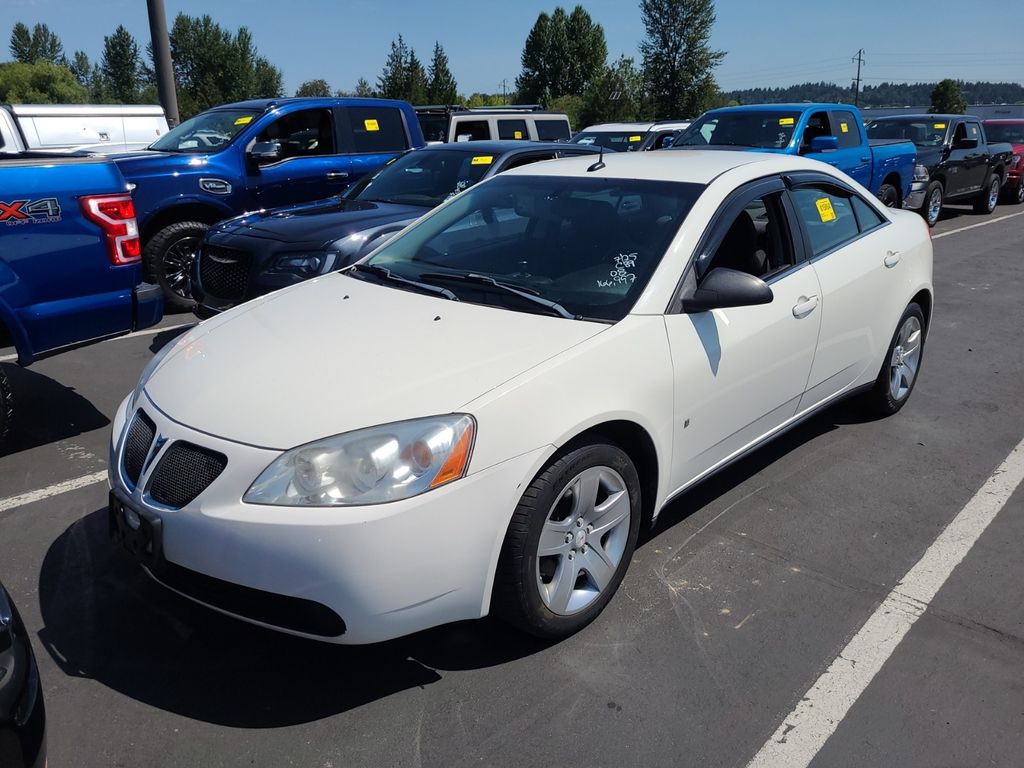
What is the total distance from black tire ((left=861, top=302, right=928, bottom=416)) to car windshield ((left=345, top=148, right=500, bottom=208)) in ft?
11.9

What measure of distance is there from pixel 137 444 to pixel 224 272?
3.78 m

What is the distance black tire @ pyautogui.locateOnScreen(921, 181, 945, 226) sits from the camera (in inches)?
565

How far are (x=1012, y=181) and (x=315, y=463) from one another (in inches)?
805

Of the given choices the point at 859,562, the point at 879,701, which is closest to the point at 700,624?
the point at 879,701

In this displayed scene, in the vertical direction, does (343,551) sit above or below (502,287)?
below

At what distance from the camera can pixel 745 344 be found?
11.7ft

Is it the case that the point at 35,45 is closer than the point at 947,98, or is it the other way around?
the point at 947,98

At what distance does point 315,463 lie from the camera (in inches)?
98.7

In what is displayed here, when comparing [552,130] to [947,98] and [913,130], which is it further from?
[947,98]

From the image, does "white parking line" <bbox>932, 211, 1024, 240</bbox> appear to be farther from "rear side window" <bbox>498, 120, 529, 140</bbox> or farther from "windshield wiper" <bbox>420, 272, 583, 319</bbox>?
"windshield wiper" <bbox>420, 272, 583, 319</bbox>

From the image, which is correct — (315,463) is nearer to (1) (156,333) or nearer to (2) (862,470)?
(2) (862,470)

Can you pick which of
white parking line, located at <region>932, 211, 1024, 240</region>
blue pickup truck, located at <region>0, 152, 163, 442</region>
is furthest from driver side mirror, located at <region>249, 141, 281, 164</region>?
white parking line, located at <region>932, 211, 1024, 240</region>

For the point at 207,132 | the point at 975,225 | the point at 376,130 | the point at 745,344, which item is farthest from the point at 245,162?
the point at 975,225

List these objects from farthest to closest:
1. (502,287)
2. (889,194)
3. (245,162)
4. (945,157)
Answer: (945,157) < (889,194) < (245,162) < (502,287)
